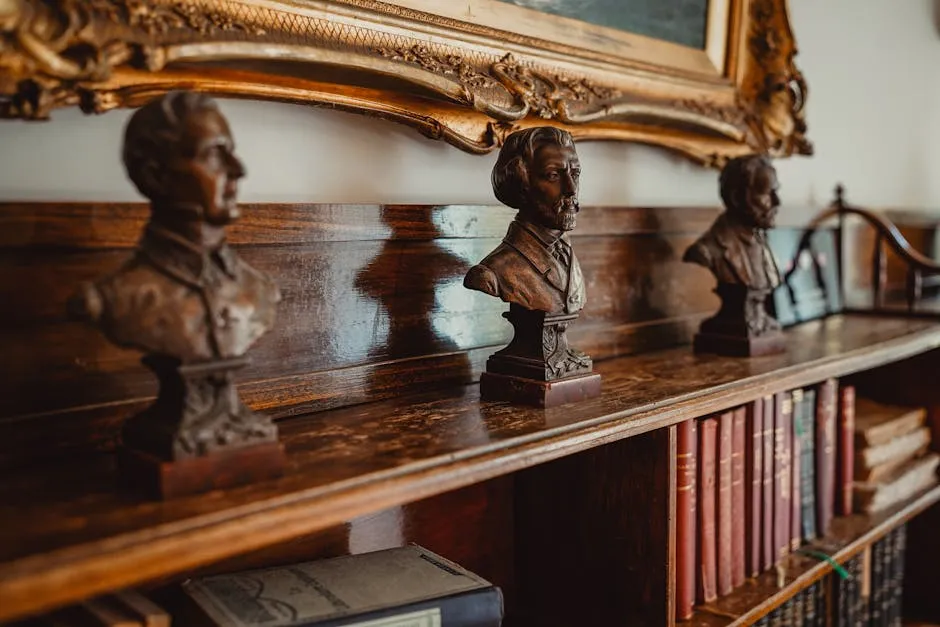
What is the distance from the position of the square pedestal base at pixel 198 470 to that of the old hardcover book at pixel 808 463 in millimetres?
1180

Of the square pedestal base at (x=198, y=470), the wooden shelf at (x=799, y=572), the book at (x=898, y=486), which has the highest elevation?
Result: the square pedestal base at (x=198, y=470)

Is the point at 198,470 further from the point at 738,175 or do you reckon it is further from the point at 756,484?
the point at 738,175

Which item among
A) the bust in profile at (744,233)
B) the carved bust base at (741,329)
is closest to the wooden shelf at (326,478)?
the carved bust base at (741,329)

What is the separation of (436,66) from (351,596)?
2.75 ft

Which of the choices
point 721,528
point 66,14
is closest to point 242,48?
point 66,14

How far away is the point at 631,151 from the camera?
1923 millimetres

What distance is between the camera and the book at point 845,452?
1821 mm

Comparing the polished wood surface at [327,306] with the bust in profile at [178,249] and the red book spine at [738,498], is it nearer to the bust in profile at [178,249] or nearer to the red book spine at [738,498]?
the bust in profile at [178,249]

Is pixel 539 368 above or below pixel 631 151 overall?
below

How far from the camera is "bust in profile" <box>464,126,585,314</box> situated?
124 cm

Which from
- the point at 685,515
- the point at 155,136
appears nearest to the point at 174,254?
the point at 155,136

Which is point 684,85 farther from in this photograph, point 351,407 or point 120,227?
point 120,227

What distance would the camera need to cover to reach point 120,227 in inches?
41.9

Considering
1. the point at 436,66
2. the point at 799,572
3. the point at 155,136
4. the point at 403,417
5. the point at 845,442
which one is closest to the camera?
the point at 155,136
